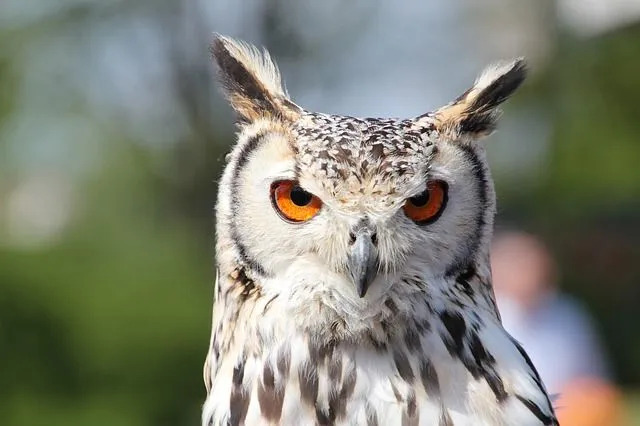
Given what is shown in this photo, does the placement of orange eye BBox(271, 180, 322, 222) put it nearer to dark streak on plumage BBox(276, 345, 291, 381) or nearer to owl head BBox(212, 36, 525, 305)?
owl head BBox(212, 36, 525, 305)

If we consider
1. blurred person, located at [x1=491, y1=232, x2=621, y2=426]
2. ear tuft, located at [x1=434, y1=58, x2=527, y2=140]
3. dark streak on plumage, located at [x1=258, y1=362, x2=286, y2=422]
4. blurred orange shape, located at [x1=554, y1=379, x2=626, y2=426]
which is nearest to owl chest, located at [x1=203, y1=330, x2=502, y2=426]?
dark streak on plumage, located at [x1=258, y1=362, x2=286, y2=422]

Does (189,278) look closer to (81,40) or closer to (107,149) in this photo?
(107,149)

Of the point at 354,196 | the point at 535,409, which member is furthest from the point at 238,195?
the point at 535,409

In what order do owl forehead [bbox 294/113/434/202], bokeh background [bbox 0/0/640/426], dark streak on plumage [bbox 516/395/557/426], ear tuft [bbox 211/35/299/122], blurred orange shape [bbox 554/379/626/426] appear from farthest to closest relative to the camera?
bokeh background [bbox 0/0/640/426], blurred orange shape [bbox 554/379/626/426], ear tuft [bbox 211/35/299/122], dark streak on plumage [bbox 516/395/557/426], owl forehead [bbox 294/113/434/202]

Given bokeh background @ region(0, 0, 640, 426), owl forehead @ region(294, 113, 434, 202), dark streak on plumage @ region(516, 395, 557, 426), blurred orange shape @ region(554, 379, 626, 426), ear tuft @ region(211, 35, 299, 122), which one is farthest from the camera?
bokeh background @ region(0, 0, 640, 426)

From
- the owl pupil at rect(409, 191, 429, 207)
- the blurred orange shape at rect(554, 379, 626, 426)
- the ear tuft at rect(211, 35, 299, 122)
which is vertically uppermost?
the ear tuft at rect(211, 35, 299, 122)

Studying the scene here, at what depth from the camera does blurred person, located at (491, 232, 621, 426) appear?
3594 millimetres

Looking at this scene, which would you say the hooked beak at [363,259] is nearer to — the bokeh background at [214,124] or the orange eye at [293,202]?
the orange eye at [293,202]

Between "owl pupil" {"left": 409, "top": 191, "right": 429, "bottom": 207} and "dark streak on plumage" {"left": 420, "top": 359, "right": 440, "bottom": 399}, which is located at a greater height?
Result: "owl pupil" {"left": 409, "top": 191, "right": 429, "bottom": 207}

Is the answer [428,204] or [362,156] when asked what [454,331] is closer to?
[428,204]

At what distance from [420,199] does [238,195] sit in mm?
392

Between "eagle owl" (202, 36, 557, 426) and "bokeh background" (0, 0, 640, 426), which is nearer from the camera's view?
"eagle owl" (202, 36, 557, 426)

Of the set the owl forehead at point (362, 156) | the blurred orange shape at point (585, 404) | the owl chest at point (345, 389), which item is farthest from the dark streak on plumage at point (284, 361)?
the blurred orange shape at point (585, 404)

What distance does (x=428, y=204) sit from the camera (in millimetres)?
1812
